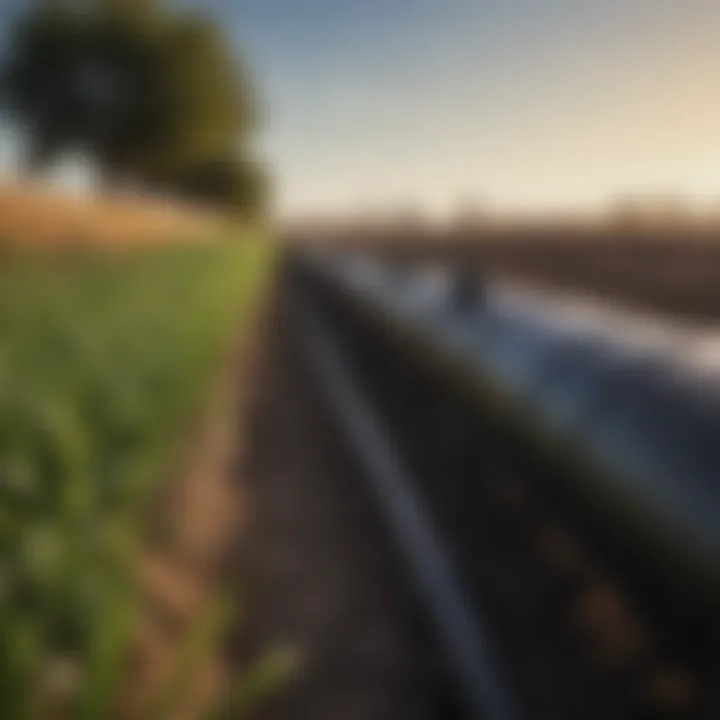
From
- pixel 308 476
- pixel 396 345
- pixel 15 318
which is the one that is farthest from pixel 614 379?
pixel 396 345

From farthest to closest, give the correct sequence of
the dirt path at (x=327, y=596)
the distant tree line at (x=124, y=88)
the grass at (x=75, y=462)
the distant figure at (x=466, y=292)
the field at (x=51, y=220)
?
1. the distant tree line at (x=124, y=88)
2. the distant figure at (x=466, y=292)
3. the field at (x=51, y=220)
4. the dirt path at (x=327, y=596)
5. the grass at (x=75, y=462)

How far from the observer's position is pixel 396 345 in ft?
39.1

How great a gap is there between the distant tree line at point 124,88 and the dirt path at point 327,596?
112 feet

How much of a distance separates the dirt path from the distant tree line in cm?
3423

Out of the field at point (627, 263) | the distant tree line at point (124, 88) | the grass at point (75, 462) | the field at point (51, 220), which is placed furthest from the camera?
the distant tree line at point (124, 88)

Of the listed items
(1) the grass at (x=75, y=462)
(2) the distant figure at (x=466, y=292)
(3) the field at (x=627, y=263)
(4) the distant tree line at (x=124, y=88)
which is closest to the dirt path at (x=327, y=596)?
(1) the grass at (x=75, y=462)

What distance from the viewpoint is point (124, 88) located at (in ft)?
138

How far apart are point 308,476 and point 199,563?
2282mm

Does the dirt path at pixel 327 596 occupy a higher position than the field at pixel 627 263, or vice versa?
the field at pixel 627 263

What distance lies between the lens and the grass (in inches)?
113

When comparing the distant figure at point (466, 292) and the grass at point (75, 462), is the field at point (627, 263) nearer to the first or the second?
the distant figure at point (466, 292)

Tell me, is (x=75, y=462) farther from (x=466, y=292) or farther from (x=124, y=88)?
(x=124, y=88)

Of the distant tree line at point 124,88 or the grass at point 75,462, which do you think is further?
the distant tree line at point 124,88

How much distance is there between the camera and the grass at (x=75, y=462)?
2.88m
